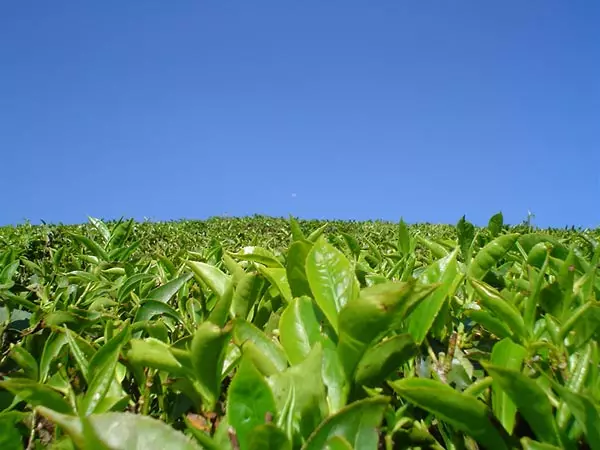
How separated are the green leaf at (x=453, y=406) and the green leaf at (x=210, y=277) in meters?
0.75

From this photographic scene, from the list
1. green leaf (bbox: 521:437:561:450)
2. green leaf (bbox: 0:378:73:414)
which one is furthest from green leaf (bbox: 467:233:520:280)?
green leaf (bbox: 0:378:73:414)

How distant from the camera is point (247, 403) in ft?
3.19

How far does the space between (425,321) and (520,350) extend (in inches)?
8.2

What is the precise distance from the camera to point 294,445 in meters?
1.05

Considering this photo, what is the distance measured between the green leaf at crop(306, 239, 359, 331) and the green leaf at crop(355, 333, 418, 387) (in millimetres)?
135

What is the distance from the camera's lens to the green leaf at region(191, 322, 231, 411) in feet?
3.41

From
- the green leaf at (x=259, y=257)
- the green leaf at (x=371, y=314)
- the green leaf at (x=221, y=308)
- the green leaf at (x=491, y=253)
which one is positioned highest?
the green leaf at (x=259, y=257)

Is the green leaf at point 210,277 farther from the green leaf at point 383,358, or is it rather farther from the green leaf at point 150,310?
the green leaf at point 383,358

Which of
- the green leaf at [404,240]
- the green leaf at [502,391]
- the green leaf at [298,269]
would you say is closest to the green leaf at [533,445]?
the green leaf at [502,391]

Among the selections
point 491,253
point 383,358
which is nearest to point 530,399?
point 383,358

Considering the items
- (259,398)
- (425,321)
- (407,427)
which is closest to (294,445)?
(259,398)

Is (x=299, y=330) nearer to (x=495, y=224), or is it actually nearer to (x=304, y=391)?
(x=304, y=391)

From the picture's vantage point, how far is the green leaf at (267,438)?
88 cm

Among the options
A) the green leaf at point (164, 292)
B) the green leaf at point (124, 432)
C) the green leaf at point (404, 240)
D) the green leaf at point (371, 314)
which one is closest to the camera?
the green leaf at point (124, 432)
